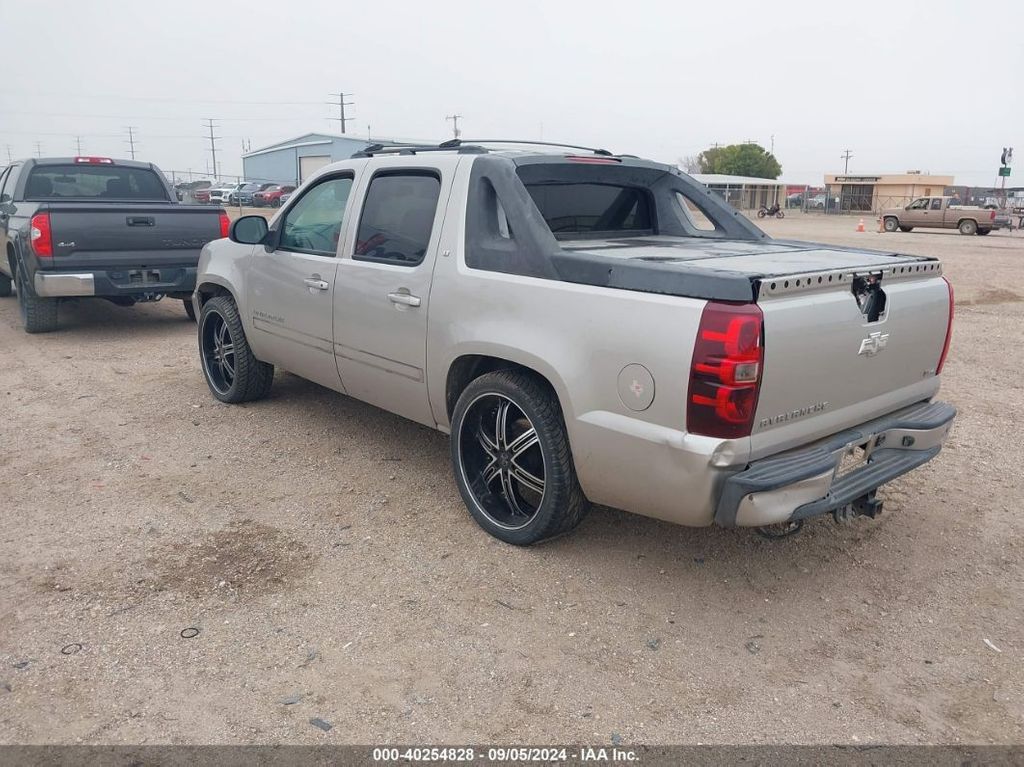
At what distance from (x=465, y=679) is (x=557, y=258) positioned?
1.73m

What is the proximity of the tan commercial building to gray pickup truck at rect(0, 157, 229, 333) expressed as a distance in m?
58.0

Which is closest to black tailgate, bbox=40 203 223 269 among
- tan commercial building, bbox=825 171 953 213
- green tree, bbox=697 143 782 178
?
tan commercial building, bbox=825 171 953 213

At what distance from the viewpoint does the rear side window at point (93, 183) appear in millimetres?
9352

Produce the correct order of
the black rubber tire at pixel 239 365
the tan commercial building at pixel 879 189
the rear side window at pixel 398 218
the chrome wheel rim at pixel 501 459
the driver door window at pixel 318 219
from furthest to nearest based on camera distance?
1. the tan commercial building at pixel 879 189
2. the black rubber tire at pixel 239 365
3. the driver door window at pixel 318 219
4. the rear side window at pixel 398 218
5. the chrome wheel rim at pixel 501 459

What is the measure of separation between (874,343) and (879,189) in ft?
225

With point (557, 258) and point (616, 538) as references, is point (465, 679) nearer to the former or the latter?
point (616, 538)

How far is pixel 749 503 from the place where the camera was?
299 cm

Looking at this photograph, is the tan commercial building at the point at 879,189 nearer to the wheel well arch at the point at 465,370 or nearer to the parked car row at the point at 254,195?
the parked car row at the point at 254,195

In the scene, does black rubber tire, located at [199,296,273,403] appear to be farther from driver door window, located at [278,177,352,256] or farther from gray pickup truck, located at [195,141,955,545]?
driver door window, located at [278,177,352,256]

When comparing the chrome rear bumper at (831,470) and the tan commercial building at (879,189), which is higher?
the tan commercial building at (879,189)

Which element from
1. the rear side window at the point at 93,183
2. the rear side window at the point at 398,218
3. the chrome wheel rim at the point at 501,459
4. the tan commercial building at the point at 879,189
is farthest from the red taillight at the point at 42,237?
the tan commercial building at the point at 879,189

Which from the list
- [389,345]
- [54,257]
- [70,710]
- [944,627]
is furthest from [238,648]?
[54,257]

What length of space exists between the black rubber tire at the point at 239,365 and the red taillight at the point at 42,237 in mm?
2771

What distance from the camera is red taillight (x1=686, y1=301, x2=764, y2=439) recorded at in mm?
2867
